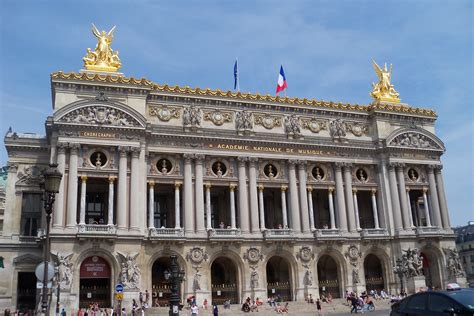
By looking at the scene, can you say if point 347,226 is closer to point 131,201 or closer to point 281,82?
point 281,82

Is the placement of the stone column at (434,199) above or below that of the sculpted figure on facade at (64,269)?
above

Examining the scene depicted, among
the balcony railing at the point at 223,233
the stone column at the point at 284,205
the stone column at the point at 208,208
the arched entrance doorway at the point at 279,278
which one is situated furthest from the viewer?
the stone column at the point at 284,205

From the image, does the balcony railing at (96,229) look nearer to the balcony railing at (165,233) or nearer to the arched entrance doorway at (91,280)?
the arched entrance doorway at (91,280)

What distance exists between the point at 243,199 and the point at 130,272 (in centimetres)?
1269

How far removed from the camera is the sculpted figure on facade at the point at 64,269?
38344mm

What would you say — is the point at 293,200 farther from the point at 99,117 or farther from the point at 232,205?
the point at 99,117

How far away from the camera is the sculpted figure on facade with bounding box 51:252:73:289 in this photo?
38344mm

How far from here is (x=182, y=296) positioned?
42.9m

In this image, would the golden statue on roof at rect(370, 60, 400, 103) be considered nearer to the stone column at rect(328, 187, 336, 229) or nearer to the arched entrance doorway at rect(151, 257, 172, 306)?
the stone column at rect(328, 187, 336, 229)

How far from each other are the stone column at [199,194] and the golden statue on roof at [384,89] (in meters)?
23.4

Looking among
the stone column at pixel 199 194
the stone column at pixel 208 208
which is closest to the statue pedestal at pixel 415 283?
the stone column at pixel 208 208

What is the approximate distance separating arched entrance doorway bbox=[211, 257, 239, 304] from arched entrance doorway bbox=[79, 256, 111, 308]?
9.72m

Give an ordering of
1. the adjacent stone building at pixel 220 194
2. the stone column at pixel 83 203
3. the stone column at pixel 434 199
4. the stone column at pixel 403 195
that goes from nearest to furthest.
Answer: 1. the stone column at pixel 83 203
2. the adjacent stone building at pixel 220 194
3. the stone column at pixel 403 195
4. the stone column at pixel 434 199

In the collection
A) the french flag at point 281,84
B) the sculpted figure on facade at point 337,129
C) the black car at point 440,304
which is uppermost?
the french flag at point 281,84
